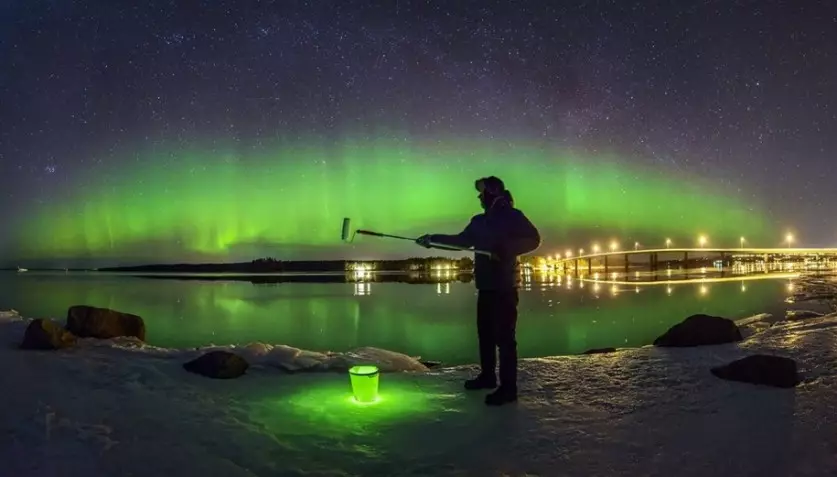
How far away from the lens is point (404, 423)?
5.45m

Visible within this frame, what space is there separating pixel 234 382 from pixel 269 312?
3383 cm

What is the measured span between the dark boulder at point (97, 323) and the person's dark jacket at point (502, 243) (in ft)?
21.5

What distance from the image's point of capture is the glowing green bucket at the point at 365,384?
626 cm

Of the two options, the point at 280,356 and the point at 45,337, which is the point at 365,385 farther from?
the point at 45,337

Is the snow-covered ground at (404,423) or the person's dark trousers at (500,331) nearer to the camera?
the snow-covered ground at (404,423)

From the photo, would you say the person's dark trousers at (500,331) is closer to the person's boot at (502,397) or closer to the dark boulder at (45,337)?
the person's boot at (502,397)

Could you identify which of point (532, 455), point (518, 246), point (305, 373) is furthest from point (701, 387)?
point (305, 373)

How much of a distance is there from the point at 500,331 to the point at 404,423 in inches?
62.7

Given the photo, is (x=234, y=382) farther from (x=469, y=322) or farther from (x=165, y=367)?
(x=469, y=322)

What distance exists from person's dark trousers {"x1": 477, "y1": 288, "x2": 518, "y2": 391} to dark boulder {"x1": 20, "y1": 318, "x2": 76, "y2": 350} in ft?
20.2

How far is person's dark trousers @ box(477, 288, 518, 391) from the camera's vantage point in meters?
6.26

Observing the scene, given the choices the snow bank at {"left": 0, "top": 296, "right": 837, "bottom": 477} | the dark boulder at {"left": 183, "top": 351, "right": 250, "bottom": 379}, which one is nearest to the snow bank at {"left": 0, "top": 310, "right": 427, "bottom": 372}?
the snow bank at {"left": 0, "top": 296, "right": 837, "bottom": 477}

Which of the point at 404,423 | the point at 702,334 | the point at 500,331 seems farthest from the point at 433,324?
the point at 404,423

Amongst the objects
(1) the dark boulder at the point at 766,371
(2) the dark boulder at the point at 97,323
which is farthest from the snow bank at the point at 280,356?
(1) the dark boulder at the point at 766,371
